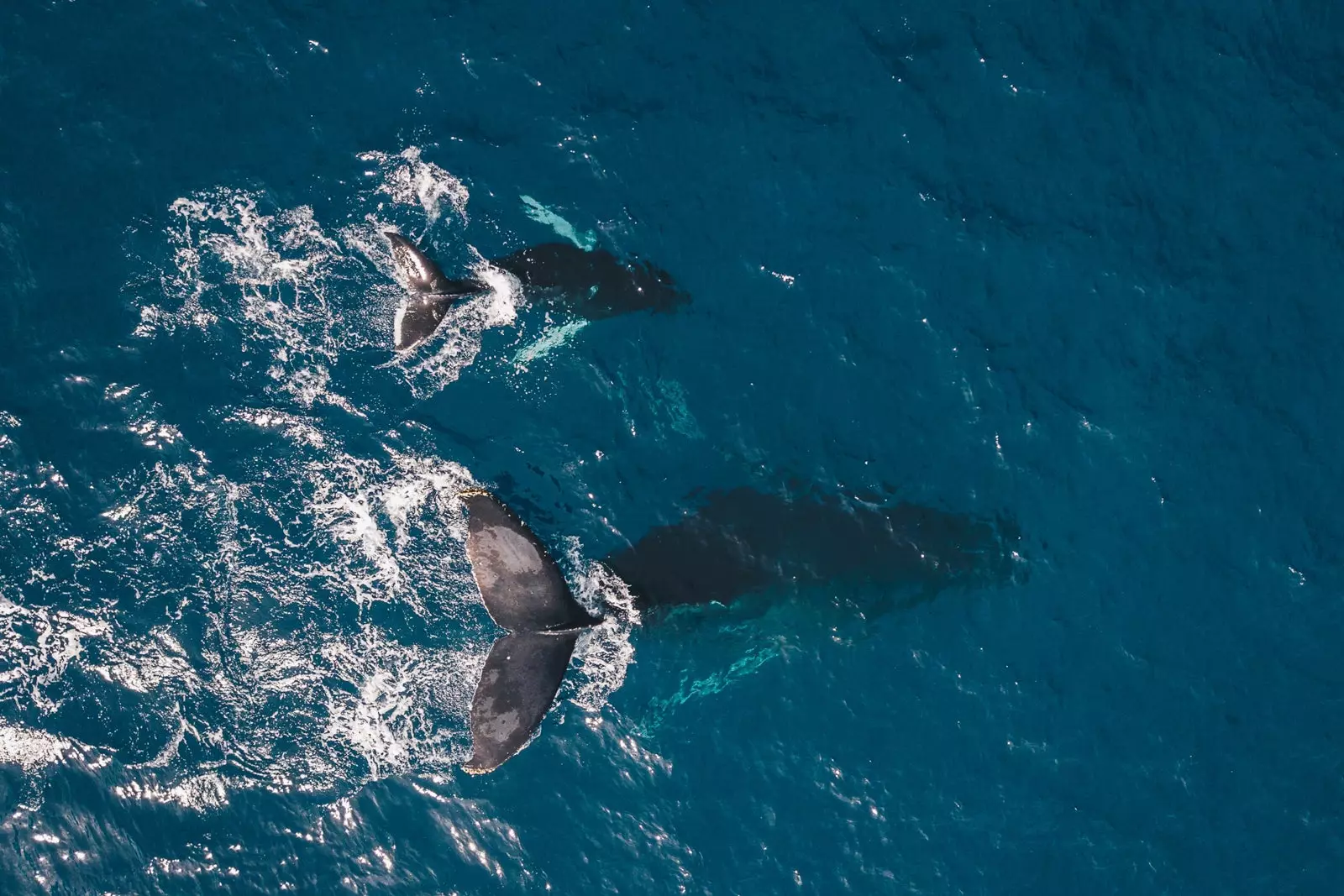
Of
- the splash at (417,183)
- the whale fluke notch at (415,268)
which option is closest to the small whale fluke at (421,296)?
the whale fluke notch at (415,268)

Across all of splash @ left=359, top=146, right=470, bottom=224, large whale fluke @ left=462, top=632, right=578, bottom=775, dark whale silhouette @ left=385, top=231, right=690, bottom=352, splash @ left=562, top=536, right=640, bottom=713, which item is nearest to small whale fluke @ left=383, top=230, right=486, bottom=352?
dark whale silhouette @ left=385, top=231, right=690, bottom=352

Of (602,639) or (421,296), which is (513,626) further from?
(421,296)

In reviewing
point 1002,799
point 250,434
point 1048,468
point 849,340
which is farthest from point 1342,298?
point 250,434

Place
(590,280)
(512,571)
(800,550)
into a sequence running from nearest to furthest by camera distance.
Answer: (512,571)
(800,550)
(590,280)

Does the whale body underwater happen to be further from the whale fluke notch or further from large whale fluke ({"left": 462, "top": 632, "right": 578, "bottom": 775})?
the whale fluke notch

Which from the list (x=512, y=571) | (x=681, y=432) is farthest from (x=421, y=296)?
(x=512, y=571)

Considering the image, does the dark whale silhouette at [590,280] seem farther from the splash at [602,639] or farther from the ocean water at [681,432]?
the splash at [602,639]
